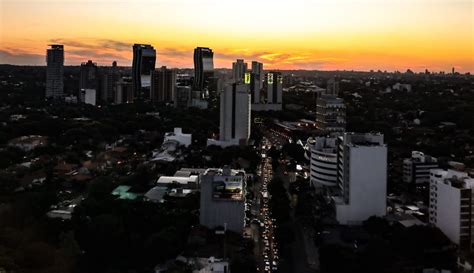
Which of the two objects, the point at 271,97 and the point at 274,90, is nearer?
the point at 274,90

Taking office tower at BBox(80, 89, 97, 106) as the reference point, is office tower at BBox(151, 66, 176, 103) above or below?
above

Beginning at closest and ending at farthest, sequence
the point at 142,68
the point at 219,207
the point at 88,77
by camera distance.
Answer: the point at 219,207 < the point at 88,77 < the point at 142,68

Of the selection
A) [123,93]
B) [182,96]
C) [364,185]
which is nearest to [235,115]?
[364,185]

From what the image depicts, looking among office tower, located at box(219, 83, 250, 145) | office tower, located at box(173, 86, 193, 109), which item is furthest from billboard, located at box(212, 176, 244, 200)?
office tower, located at box(173, 86, 193, 109)

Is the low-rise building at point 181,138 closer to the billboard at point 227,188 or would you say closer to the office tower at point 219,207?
the billboard at point 227,188

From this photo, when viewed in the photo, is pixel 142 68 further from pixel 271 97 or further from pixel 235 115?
pixel 235 115

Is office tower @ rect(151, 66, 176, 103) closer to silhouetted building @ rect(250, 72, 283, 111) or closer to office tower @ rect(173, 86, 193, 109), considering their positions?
office tower @ rect(173, 86, 193, 109)

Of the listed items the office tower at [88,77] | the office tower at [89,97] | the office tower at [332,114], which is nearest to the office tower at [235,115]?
the office tower at [332,114]
